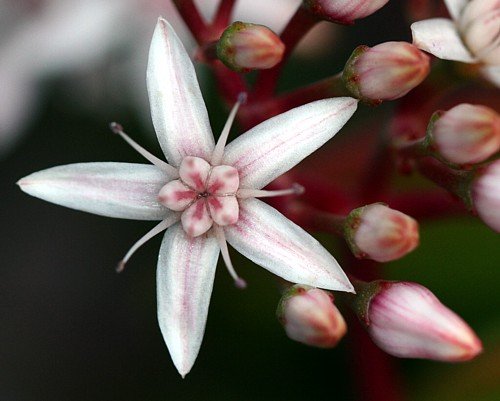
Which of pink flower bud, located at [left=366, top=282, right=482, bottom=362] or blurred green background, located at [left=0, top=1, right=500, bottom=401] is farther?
blurred green background, located at [left=0, top=1, right=500, bottom=401]

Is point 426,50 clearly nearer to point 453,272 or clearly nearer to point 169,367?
point 453,272

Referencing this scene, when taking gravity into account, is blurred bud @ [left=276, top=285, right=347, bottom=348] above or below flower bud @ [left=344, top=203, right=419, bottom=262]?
below

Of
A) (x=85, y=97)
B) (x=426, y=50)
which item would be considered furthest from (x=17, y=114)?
(x=426, y=50)

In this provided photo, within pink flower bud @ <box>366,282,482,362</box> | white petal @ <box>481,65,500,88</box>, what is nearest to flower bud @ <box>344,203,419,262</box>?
pink flower bud @ <box>366,282,482,362</box>

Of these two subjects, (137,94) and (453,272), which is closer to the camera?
(453,272)

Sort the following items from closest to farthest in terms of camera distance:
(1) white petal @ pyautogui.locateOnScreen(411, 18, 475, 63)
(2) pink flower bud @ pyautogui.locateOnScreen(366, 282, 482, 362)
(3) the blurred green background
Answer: (2) pink flower bud @ pyautogui.locateOnScreen(366, 282, 482, 362)
(1) white petal @ pyautogui.locateOnScreen(411, 18, 475, 63)
(3) the blurred green background

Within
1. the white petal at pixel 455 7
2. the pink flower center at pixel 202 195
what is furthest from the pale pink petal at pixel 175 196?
the white petal at pixel 455 7

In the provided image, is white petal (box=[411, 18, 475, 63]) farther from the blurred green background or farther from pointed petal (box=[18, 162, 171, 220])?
the blurred green background
